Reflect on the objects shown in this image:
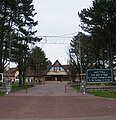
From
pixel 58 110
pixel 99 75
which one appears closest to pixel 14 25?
pixel 99 75

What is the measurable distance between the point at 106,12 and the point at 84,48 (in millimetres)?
27762

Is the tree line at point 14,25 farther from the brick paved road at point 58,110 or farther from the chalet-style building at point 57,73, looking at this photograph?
the chalet-style building at point 57,73

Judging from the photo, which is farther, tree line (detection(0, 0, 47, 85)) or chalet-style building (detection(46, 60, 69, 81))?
chalet-style building (detection(46, 60, 69, 81))

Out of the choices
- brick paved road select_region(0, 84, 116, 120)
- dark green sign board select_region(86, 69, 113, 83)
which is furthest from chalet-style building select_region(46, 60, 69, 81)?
brick paved road select_region(0, 84, 116, 120)

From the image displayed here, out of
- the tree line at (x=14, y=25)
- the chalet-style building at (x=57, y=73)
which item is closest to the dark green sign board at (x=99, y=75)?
the tree line at (x=14, y=25)

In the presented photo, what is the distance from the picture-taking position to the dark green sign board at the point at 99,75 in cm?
4328

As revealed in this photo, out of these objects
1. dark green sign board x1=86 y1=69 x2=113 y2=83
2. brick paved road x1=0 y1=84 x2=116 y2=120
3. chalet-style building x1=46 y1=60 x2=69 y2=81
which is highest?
chalet-style building x1=46 y1=60 x2=69 y2=81

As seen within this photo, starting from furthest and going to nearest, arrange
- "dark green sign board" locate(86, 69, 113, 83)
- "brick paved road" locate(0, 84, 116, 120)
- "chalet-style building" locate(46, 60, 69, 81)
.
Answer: "chalet-style building" locate(46, 60, 69, 81), "dark green sign board" locate(86, 69, 113, 83), "brick paved road" locate(0, 84, 116, 120)

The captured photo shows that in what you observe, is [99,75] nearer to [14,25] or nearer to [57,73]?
[14,25]

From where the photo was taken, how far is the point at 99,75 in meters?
43.4

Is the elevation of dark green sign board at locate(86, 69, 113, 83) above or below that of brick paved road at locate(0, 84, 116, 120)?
above

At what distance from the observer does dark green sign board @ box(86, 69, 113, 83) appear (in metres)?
43.3

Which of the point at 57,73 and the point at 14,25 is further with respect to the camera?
the point at 57,73

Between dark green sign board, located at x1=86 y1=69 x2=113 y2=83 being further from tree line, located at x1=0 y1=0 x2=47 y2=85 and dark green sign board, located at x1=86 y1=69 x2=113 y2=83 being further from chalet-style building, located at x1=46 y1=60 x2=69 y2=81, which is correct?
chalet-style building, located at x1=46 y1=60 x2=69 y2=81
